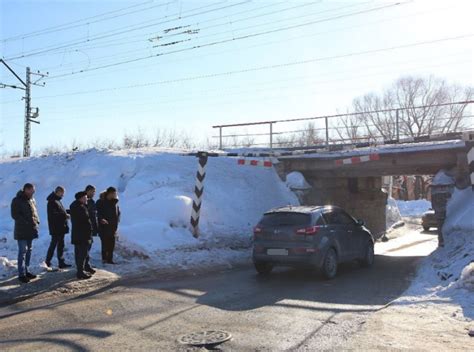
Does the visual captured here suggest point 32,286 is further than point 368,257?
No

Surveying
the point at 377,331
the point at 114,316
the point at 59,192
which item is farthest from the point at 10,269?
the point at 377,331

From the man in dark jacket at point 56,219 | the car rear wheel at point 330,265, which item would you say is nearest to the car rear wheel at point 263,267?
the car rear wheel at point 330,265

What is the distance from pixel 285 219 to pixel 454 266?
373cm

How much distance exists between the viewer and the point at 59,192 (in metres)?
10.8

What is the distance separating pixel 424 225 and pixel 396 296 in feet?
78.7

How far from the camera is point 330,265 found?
11.5 metres

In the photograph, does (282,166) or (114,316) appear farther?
(282,166)

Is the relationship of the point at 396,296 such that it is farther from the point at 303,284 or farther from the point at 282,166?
Answer: the point at 282,166

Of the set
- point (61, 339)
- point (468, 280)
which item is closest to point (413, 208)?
point (468, 280)

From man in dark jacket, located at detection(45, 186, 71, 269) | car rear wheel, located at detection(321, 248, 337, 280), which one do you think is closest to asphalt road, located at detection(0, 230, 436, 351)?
car rear wheel, located at detection(321, 248, 337, 280)

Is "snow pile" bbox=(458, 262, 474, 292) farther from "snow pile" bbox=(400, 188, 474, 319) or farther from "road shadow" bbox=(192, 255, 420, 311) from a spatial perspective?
"road shadow" bbox=(192, 255, 420, 311)

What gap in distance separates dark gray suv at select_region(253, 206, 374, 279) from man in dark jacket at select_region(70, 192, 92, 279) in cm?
381

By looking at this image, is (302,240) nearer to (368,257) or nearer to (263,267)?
(263,267)

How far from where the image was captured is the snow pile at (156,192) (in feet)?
47.4
